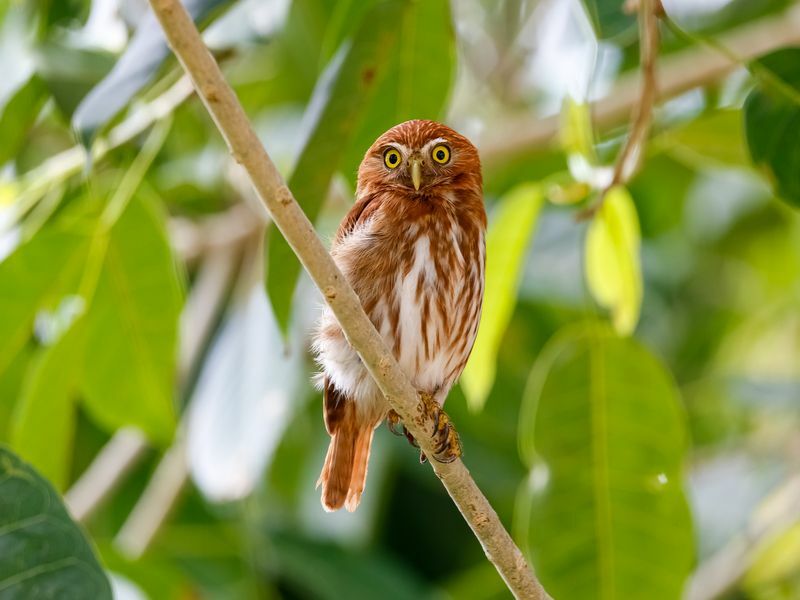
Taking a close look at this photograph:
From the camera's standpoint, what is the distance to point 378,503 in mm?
5449

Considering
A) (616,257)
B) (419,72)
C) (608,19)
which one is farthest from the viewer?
(419,72)

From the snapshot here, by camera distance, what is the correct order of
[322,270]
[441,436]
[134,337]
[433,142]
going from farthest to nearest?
1. [134,337]
2. [433,142]
3. [441,436]
4. [322,270]

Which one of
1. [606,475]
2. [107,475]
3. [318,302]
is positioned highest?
[318,302]

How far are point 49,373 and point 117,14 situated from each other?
4.01 ft

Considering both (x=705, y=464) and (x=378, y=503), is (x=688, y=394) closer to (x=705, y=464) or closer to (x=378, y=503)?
(x=705, y=464)

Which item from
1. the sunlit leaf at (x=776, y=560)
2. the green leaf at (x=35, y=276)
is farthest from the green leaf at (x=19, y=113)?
the sunlit leaf at (x=776, y=560)

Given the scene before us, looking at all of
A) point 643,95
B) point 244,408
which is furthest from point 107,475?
point 643,95

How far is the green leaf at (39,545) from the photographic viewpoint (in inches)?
97.6

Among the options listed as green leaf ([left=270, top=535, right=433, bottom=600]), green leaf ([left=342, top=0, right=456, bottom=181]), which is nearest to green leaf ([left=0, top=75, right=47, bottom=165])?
green leaf ([left=342, top=0, right=456, bottom=181])

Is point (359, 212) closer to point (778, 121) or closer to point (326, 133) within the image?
point (326, 133)

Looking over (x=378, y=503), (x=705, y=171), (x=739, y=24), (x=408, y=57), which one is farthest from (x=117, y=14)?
Result: (x=705, y=171)

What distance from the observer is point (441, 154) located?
260 centimetres

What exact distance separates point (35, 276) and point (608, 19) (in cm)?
184

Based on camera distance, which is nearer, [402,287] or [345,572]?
[402,287]
